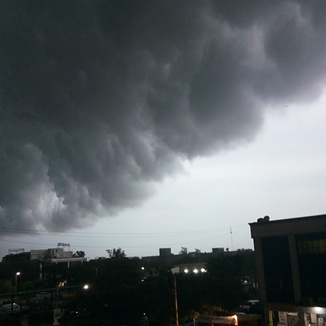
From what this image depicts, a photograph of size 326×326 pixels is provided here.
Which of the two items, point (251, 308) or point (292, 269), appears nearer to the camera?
point (292, 269)

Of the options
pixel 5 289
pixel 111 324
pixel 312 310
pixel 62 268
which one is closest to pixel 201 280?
pixel 111 324

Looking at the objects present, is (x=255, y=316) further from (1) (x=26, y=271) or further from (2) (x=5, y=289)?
(1) (x=26, y=271)

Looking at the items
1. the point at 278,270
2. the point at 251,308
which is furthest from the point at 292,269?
the point at 251,308

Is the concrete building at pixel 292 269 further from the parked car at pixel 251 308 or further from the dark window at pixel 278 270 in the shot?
the parked car at pixel 251 308

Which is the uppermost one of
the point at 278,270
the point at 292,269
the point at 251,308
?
the point at 292,269

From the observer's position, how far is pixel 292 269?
117 feet

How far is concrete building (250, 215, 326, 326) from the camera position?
112 feet

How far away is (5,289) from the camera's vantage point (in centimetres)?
8181

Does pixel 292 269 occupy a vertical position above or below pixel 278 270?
above

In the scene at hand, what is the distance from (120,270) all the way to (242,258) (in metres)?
42.9

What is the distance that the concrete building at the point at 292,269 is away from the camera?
34.1 metres

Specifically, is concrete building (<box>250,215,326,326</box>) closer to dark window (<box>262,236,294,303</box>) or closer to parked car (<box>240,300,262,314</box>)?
dark window (<box>262,236,294,303</box>)

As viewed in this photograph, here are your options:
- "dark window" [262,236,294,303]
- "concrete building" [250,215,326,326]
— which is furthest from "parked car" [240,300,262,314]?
"dark window" [262,236,294,303]

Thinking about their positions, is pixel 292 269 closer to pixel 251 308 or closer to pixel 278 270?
pixel 278 270
